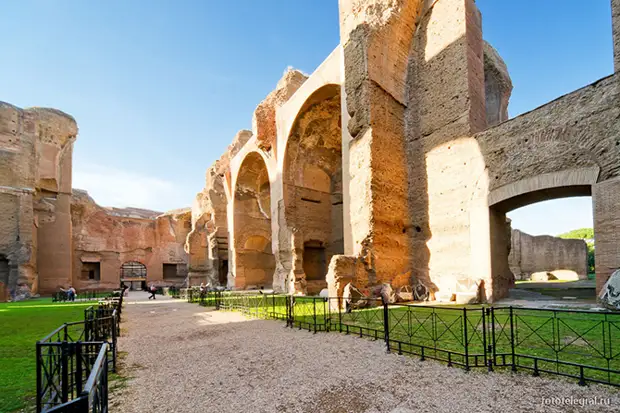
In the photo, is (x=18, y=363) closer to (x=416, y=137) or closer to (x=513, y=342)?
(x=513, y=342)

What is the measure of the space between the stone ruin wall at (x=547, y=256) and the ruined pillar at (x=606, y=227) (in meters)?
19.1

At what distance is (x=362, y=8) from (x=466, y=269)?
33.1 feet

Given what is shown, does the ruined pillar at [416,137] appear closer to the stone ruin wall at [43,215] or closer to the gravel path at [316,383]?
the gravel path at [316,383]

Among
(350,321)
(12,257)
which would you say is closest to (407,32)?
(350,321)

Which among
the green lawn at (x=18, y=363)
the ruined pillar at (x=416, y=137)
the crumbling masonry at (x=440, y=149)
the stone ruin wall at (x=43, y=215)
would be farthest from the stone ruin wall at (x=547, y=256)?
the stone ruin wall at (x=43, y=215)

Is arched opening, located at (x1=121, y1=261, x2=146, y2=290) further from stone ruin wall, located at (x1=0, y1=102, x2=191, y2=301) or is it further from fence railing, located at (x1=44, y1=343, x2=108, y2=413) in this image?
fence railing, located at (x1=44, y1=343, x2=108, y2=413)

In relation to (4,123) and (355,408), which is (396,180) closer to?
(355,408)

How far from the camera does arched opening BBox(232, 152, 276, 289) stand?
23094 mm

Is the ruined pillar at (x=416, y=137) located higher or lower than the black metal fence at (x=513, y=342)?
higher

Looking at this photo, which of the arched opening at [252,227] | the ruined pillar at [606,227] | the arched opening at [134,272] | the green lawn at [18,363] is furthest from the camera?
the arched opening at [134,272]

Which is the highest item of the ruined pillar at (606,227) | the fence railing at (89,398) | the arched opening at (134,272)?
the ruined pillar at (606,227)

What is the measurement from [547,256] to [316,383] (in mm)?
26922

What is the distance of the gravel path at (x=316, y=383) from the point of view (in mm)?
3146

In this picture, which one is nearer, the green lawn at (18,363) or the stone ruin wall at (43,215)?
the green lawn at (18,363)
